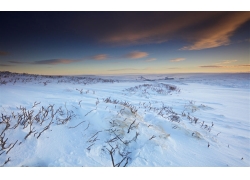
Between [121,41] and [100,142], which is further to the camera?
[121,41]

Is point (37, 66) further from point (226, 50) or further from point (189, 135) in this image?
point (226, 50)

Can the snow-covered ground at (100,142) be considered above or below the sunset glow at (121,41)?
below

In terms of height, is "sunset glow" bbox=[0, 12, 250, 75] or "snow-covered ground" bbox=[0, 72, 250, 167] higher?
"sunset glow" bbox=[0, 12, 250, 75]

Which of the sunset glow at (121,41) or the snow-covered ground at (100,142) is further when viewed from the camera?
the sunset glow at (121,41)

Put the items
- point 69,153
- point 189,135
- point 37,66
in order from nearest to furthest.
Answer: point 69,153
point 189,135
point 37,66

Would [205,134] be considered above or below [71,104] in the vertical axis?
below

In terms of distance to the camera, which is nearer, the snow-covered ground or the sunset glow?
the snow-covered ground

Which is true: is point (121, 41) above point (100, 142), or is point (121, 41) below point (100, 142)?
above

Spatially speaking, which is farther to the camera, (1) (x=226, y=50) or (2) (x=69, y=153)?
(1) (x=226, y=50)

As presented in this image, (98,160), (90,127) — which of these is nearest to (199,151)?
(98,160)
